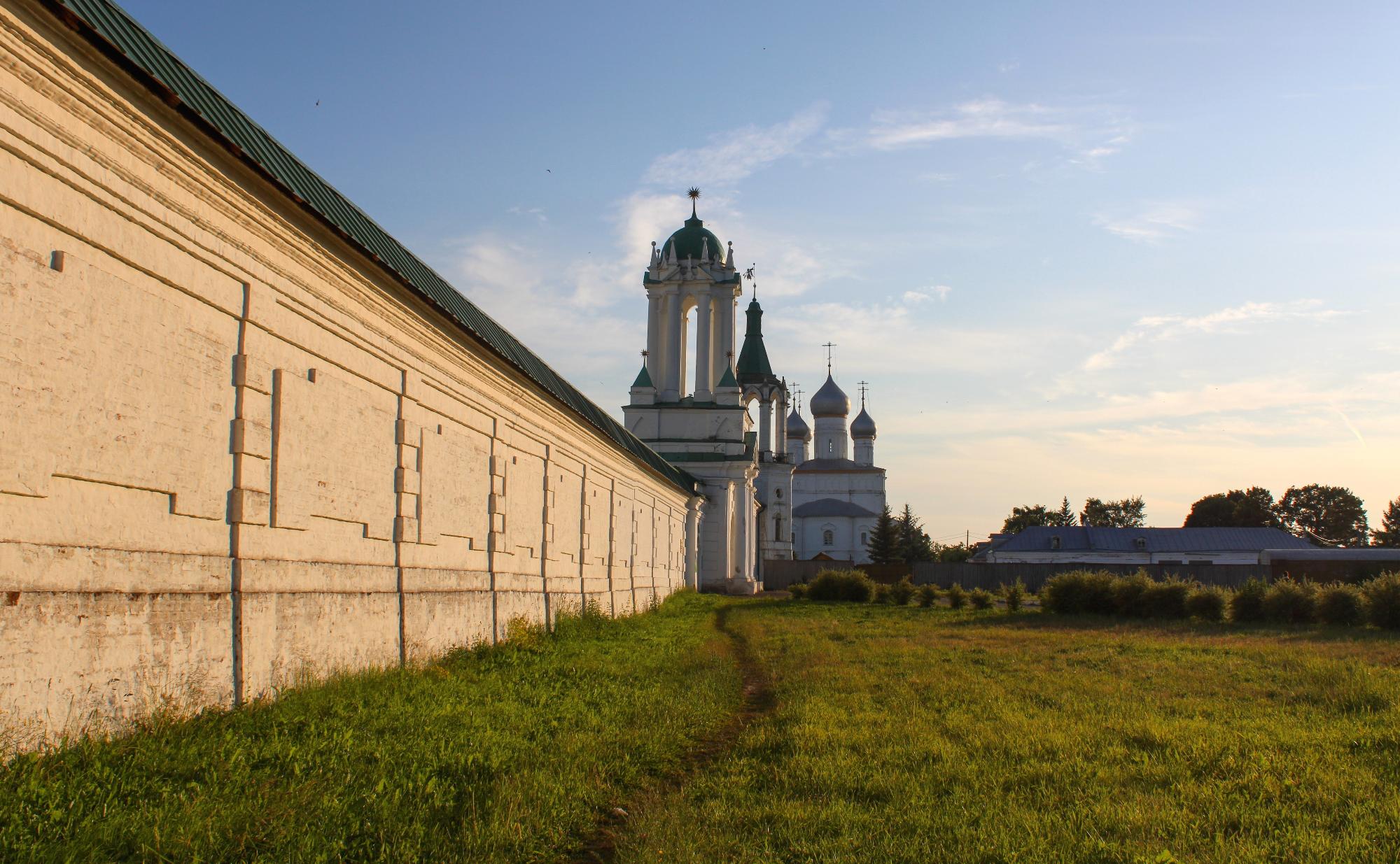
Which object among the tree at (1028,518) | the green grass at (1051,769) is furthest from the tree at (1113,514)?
the green grass at (1051,769)

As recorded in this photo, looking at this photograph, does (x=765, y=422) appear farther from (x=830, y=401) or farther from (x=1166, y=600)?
(x=1166, y=600)

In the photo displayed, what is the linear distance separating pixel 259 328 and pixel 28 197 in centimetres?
274

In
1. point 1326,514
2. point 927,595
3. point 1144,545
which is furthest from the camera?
point 1326,514

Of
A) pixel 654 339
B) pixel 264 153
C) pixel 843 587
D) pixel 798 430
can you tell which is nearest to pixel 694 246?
pixel 654 339

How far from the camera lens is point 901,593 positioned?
38938 millimetres

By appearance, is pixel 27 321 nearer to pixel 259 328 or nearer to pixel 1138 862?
pixel 259 328

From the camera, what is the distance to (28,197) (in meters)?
6.57

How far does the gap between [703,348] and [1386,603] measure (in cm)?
3316

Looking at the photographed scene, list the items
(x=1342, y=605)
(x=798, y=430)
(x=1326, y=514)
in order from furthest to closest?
(x=798, y=430) < (x=1326, y=514) < (x=1342, y=605)

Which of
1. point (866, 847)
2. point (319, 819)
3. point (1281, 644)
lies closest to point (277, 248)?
point (319, 819)

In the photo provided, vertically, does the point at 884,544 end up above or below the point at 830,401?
below

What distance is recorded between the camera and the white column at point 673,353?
5181 cm

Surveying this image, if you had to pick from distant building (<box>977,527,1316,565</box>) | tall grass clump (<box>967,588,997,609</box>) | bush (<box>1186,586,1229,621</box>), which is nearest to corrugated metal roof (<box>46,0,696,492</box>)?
bush (<box>1186,586,1229,621</box>)

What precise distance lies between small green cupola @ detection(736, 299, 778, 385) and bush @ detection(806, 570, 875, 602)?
123 ft
